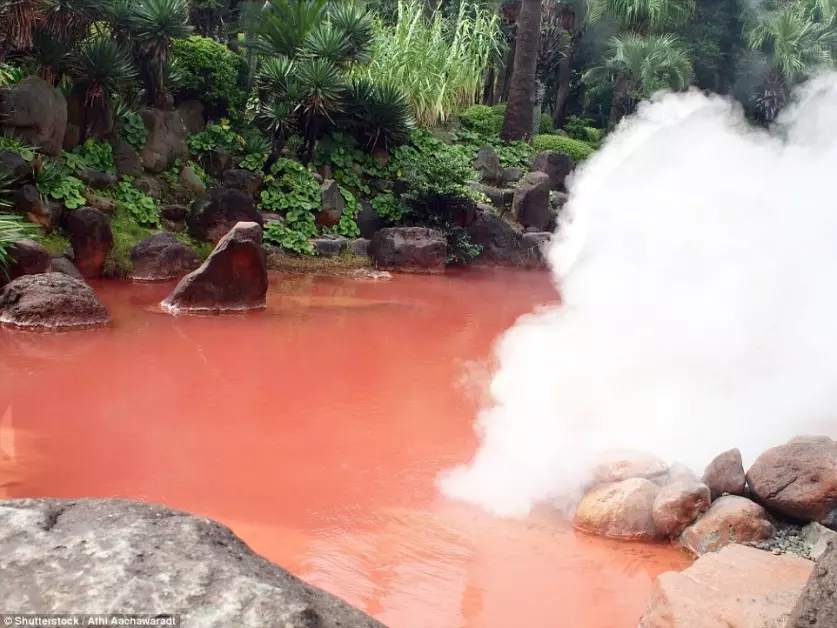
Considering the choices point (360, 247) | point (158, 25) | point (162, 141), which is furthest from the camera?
point (360, 247)

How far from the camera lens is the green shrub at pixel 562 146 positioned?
16812 millimetres

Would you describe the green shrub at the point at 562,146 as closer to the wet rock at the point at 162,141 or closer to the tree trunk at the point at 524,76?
the tree trunk at the point at 524,76

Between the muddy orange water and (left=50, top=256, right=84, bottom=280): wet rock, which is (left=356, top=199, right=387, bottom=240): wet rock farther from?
(left=50, top=256, right=84, bottom=280): wet rock

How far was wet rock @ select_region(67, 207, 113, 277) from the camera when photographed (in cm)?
900

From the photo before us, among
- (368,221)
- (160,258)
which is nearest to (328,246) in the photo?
(368,221)

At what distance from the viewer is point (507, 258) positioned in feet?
43.3

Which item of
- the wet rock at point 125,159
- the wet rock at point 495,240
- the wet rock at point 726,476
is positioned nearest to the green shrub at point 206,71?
the wet rock at point 125,159

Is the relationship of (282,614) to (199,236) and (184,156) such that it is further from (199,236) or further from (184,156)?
(184,156)

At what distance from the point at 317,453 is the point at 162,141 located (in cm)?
836

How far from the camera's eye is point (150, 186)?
36.6ft

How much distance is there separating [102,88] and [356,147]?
456cm

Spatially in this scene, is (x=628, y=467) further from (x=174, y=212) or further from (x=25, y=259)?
(x=174, y=212)

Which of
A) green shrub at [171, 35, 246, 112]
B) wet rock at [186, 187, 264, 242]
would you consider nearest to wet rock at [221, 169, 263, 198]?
wet rock at [186, 187, 264, 242]

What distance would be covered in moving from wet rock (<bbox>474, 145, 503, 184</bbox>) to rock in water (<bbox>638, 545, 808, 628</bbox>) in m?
12.6
